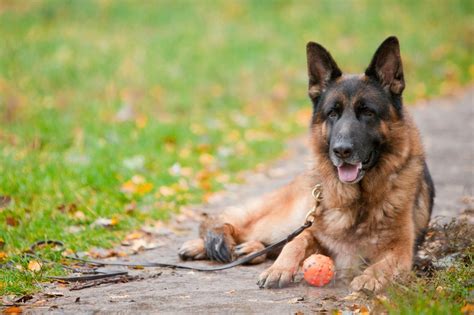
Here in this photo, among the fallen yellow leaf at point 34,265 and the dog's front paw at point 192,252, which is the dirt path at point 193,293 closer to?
the dog's front paw at point 192,252

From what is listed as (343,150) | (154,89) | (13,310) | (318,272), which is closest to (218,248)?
(318,272)

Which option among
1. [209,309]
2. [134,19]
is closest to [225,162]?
[209,309]

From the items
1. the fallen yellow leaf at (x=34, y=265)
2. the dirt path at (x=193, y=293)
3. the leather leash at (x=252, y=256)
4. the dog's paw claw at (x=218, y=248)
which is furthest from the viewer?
the dog's paw claw at (x=218, y=248)

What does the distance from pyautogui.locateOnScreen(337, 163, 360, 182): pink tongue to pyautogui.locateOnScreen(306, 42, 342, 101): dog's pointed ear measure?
66cm

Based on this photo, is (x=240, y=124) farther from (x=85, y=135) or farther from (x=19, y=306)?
(x=19, y=306)

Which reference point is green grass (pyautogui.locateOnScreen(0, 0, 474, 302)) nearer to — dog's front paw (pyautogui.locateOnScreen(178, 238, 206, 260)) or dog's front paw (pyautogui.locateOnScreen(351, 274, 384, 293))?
dog's front paw (pyautogui.locateOnScreen(178, 238, 206, 260))

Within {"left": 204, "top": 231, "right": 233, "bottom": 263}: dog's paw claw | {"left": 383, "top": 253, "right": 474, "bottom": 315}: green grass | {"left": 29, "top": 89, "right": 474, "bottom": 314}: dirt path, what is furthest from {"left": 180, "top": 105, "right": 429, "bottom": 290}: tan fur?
{"left": 204, "top": 231, "right": 233, "bottom": 263}: dog's paw claw

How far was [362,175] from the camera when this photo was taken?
485cm

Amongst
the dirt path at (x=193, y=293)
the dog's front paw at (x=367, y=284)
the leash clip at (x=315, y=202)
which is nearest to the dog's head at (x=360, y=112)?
the leash clip at (x=315, y=202)

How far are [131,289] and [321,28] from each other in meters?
13.9

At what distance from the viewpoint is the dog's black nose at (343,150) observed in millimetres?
4656

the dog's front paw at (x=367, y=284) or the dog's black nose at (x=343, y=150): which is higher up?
the dog's black nose at (x=343, y=150)

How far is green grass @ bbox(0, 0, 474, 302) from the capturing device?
6863mm

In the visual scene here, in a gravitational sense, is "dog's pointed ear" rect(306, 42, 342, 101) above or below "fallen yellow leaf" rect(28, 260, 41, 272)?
above
